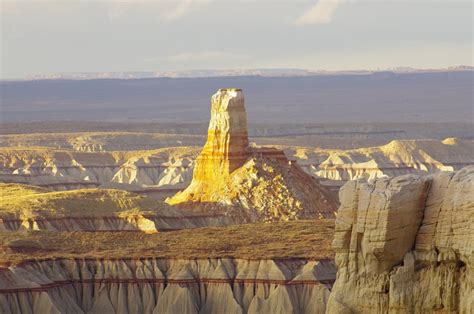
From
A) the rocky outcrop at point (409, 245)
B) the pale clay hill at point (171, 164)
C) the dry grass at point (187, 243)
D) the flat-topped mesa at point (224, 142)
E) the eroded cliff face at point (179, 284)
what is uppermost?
the rocky outcrop at point (409, 245)

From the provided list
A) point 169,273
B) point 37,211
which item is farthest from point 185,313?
A: point 37,211

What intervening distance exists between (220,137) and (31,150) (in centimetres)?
8610

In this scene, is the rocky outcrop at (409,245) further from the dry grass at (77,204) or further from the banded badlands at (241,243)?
the dry grass at (77,204)

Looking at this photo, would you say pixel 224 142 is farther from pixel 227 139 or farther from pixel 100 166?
pixel 100 166

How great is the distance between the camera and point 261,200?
4289 inches

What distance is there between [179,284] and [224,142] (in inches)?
990

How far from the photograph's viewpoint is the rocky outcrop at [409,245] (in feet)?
97.9

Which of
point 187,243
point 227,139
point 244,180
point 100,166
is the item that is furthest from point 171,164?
point 187,243

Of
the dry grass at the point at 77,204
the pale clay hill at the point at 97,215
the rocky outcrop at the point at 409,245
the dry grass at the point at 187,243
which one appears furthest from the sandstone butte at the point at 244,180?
the rocky outcrop at the point at 409,245

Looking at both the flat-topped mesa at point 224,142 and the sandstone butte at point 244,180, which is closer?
the sandstone butte at point 244,180

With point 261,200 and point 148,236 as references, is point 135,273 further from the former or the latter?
point 261,200

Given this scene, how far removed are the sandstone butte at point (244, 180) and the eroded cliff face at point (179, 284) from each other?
19762mm

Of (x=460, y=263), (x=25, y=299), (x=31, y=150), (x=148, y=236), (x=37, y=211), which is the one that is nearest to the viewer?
(x=460, y=263)

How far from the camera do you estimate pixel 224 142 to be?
111562mm
